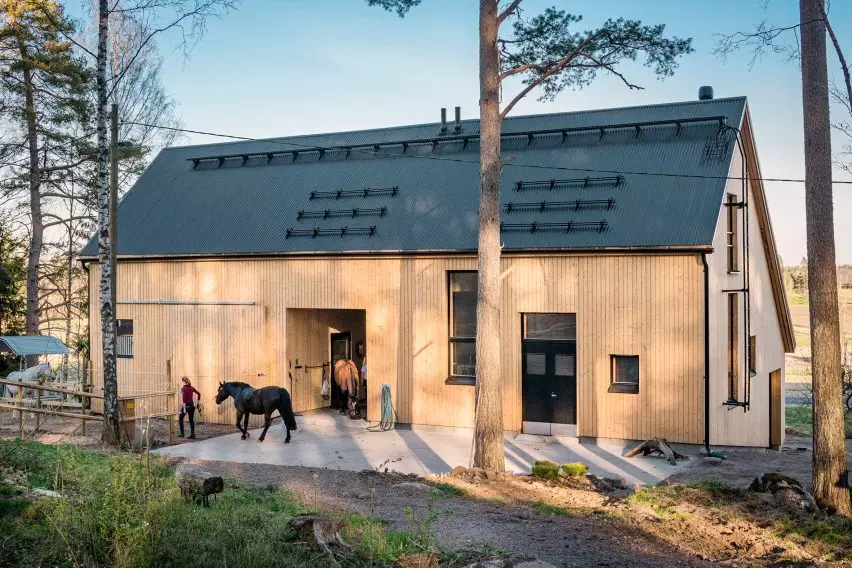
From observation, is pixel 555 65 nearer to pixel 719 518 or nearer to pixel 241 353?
pixel 719 518

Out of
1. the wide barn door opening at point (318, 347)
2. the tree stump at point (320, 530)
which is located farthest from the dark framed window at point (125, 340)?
the tree stump at point (320, 530)

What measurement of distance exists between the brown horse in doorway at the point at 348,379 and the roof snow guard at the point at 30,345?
38.7 feet

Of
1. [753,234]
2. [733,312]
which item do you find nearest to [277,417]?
[733,312]

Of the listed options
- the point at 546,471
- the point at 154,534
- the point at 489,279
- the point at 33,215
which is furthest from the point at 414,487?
the point at 33,215

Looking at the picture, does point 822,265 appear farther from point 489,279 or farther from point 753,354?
point 753,354

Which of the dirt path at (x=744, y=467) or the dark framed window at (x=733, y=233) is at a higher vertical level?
the dark framed window at (x=733, y=233)

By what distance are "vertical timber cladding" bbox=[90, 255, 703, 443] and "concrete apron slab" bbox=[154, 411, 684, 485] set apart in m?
0.59

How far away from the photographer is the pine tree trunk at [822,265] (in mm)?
11438

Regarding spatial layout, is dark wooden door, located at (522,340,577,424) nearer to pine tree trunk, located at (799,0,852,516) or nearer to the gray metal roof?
the gray metal roof

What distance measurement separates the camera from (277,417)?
21.3 metres

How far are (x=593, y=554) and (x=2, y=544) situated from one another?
563cm

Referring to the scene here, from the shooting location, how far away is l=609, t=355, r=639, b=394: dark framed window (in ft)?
56.5

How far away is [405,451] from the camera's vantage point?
17.2 meters

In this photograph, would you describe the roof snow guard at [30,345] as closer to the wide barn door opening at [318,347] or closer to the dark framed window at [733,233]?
the wide barn door opening at [318,347]
